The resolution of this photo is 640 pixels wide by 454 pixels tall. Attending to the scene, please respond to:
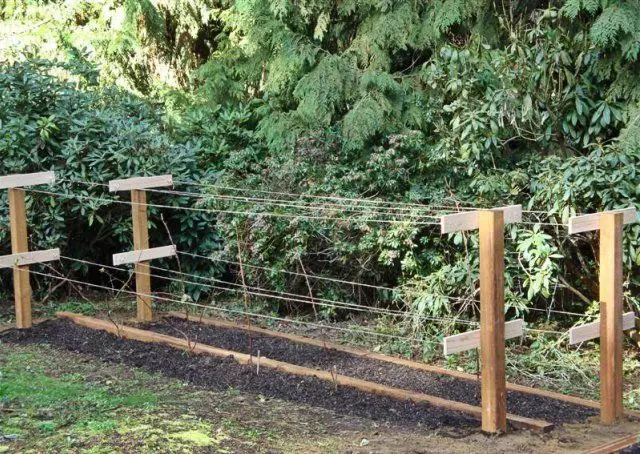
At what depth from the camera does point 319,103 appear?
924 centimetres

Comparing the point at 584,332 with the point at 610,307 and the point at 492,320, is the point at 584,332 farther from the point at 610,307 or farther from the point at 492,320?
the point at 492,320

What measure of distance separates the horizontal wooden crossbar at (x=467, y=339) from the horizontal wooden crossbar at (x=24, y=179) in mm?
4137

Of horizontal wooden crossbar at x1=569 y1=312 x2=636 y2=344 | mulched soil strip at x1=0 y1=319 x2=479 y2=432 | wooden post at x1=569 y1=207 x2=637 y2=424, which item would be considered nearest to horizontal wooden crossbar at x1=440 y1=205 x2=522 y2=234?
wooden post at x1=569 y1=207 x2=637 y2=424

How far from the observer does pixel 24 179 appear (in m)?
Answer: 7.98

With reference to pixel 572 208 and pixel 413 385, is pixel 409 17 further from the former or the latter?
pixel 413 385

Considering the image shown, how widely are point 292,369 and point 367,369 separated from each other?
0.56m

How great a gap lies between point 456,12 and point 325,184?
200 cm

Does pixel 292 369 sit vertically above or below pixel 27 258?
below

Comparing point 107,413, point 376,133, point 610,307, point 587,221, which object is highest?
point 376,133

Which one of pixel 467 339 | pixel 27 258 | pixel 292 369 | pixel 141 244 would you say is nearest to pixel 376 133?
A: pixel 141 244

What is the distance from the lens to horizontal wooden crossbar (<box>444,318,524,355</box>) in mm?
5363

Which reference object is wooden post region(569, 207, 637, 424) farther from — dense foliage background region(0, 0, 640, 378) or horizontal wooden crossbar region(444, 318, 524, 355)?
dense foliage background region(0, 0, 640, 378)

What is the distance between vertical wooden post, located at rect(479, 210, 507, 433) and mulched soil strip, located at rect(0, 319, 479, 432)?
175 mm

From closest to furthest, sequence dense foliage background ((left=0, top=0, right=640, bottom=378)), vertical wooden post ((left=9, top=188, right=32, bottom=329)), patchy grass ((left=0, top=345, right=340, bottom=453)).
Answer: patchy grass ((left=0, top=345, right=340, bottom=453)) < dense foliage background ((left=0, top=0, right=640, bottom=378)) < vertical wooden post ((left=9, top=188, right=32, bottom=329))
